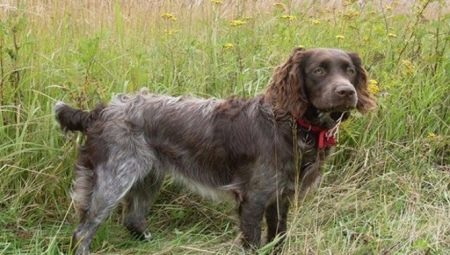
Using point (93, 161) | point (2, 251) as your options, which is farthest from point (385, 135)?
point (2, 251)

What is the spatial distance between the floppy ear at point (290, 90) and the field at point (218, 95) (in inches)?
22.2

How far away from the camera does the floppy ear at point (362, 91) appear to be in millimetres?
3994

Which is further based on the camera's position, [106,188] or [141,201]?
[141,201]

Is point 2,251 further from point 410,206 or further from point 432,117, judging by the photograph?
point 432,117

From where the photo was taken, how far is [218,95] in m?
5.12

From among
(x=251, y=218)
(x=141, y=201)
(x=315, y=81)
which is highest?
(x=315, y=81)

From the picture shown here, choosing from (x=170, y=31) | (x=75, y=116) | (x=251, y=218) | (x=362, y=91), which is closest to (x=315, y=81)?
(x=362, y=91)

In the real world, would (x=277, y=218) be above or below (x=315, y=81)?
below

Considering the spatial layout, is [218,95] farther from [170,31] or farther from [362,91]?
[362,91]

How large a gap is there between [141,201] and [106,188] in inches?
18.2

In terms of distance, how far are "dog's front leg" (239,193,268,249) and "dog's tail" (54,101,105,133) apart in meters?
1.09

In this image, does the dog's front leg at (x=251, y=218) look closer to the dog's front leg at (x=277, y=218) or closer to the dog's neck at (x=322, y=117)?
the dog's front leg at (x=277, y=218)

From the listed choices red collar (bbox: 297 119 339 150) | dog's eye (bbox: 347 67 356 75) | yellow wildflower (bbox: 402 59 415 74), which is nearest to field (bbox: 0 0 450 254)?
yellow wildflower (bbox: 402 59 415 74)

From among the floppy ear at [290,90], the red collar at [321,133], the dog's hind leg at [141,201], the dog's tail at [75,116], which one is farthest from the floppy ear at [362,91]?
the dog's tail at [75,116]
